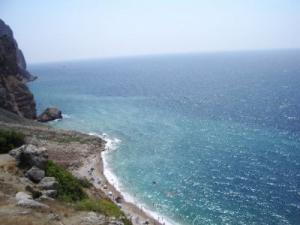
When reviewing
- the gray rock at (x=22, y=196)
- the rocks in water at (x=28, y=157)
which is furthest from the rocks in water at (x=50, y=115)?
the gray rock at (x=22, y=196)

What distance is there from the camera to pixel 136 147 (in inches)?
3659

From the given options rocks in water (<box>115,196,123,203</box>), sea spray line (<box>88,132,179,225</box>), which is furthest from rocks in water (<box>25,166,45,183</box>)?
rocks in water (<box>115,196,123,203</box>)

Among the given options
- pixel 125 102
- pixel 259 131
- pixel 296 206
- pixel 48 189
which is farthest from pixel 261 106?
pixel 48 189

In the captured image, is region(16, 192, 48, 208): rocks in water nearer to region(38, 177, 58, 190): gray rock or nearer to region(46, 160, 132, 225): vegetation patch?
region(46, 160, 132, 225): vegetation patch

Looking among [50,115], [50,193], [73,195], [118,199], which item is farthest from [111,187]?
[50,115]

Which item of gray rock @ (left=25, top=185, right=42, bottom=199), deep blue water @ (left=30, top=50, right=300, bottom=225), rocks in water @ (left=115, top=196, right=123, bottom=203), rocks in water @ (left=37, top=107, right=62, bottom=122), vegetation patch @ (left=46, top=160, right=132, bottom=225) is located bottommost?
rocks in water @ (left=115, top=196, right=123, bottom=203)

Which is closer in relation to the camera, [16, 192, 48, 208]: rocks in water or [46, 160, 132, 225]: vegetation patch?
[16, 192, 48, 208]: rocks in water

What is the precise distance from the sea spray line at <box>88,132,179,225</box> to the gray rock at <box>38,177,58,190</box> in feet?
74.5

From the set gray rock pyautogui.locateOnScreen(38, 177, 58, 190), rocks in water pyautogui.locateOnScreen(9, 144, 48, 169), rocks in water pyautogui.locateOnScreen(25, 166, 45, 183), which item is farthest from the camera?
rocks in water pyautogui.locateOnScreen(9, 144, 48, 169)

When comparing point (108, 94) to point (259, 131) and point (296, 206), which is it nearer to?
point (259, 131)

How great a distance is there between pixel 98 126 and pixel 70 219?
83878 millimetres

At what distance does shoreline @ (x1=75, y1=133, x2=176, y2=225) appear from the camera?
5691cm

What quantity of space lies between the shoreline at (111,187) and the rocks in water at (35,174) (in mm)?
18964

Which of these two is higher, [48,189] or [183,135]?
[48,189]
